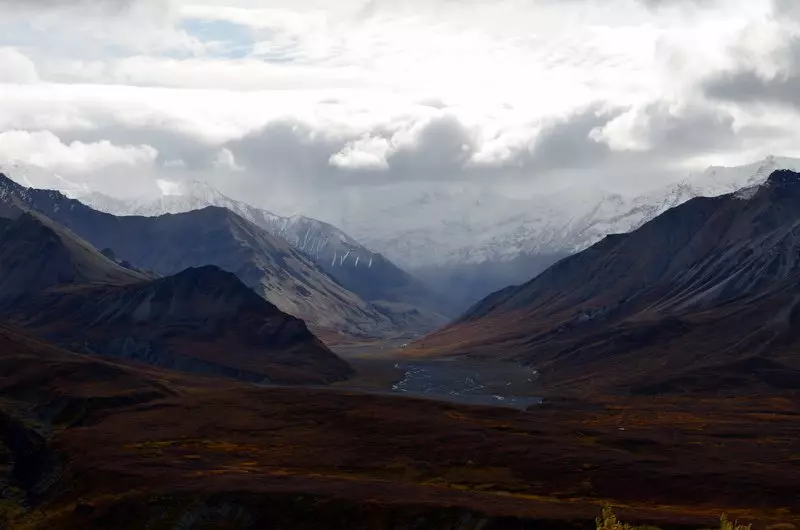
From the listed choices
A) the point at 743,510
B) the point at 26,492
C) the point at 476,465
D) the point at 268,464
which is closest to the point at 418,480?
the point at 476,465

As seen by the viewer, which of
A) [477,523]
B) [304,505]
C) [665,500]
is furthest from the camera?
[665,500]

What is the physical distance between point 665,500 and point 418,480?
43680 mm

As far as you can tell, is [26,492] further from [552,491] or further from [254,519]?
[552,491]

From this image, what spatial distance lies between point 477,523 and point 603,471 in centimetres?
4997

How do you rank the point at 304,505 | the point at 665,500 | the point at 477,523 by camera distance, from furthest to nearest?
the point at 665,500, the point at 304,505, the point at 477,523

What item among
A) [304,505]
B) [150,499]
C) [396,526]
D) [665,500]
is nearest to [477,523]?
[396,526]

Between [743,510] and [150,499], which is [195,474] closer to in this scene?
[150,499]

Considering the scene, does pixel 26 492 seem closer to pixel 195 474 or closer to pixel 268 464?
pixel 195 474

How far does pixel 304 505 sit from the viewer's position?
15812cm

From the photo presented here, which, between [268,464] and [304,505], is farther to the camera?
[268,464]

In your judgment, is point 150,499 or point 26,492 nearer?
point 150,499

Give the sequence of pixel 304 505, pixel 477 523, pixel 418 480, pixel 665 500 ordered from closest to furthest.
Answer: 1. pixel 477 523
2. pixel 304 505
3. pixel 665 500
4. pixel 418 480

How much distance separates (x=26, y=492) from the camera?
18088cm

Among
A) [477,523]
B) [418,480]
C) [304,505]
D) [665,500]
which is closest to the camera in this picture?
[477,523]
